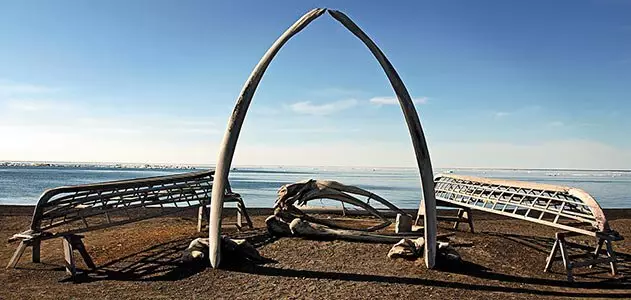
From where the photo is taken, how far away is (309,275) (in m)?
10.5

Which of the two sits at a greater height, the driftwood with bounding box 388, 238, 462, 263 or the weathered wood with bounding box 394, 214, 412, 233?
the weathered wood with bounding box 394, 214, 412, 233

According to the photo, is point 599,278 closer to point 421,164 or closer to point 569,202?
point 569,202

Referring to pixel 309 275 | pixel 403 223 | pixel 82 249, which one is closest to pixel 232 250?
pixel 309 275

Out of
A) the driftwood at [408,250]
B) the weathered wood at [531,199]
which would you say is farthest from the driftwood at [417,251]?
the weathered wood at [531,199]

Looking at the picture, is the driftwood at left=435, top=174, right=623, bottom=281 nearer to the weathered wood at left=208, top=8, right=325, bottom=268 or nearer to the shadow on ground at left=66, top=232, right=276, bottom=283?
the shadow on ground at left=66, top=232, right=276, bottom=283

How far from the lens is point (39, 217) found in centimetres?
1128

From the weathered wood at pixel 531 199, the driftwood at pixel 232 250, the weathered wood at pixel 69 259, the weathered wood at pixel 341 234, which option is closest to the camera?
the weathered wood at pixel 69 259

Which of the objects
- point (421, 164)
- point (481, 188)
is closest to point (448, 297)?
point (421, 164)

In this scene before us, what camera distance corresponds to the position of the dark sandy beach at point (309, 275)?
377 inches

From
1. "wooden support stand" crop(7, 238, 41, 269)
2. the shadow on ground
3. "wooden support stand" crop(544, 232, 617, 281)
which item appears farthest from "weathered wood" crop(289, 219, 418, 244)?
"wooden support stand" crop(7, 238, 41, 269)

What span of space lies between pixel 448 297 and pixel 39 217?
868cm

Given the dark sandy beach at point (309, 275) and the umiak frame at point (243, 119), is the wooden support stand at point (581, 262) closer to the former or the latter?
the dark sandy beach at point (309, 275)

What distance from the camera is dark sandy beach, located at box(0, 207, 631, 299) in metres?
9.57

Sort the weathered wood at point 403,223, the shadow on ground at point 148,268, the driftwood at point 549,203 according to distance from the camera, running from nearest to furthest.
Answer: the shadow on ground at point 148,268 → the driftwood at point 549,203 → the weathered wood at point 403,223
